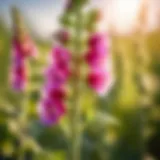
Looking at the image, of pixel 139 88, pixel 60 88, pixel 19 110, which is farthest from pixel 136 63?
pixel 19 110

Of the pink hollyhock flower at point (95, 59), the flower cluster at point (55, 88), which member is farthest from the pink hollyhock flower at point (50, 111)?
→ the pink hollyhock flower at point (95, 59)

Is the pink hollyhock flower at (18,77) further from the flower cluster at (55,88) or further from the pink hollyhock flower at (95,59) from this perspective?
the pink hollyhock flower at (95,59)

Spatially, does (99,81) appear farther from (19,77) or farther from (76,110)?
(19,77)

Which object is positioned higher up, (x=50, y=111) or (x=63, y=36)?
(x=63, y=36)

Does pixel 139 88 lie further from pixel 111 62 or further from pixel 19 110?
pixel 19 110

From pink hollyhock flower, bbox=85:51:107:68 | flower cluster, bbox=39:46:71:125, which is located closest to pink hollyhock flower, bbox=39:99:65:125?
flower cluster, bbox=39:46:71:125

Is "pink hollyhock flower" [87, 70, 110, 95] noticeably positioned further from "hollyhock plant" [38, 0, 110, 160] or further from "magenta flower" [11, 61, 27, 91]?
"magenta flower" [11, 61, 27, 91]

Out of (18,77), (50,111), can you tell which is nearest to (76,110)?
(50,111)
